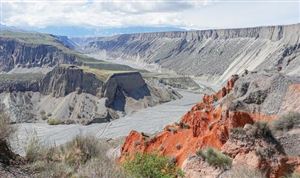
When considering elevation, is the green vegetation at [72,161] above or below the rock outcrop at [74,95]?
above

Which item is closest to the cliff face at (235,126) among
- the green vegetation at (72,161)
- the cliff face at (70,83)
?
the green vegetation at (72,161)

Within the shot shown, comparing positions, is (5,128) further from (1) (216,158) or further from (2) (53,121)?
(2) (53,121)

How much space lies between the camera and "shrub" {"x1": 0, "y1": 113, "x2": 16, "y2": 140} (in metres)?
19.4

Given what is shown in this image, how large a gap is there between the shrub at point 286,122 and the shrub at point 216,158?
4899 mm

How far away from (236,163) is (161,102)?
124310mm

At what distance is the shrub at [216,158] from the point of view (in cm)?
3167

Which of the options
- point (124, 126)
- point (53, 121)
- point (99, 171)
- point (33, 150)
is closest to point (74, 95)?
point (53, 121)

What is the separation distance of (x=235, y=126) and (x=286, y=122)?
15.3 ft

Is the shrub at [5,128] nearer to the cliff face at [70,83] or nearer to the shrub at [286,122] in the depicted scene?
the shrub at [286,122]

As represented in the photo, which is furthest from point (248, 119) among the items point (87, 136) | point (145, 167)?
point (87, 136)

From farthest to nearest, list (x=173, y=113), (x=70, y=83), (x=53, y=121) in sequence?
(x=70, y=83) → (x=173, y=113) → (x=53, y=121)

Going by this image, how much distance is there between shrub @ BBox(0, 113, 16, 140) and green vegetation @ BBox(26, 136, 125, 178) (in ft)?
3.45

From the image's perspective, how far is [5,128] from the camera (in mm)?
19578

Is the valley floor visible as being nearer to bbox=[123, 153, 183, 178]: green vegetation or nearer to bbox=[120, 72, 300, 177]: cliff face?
bbox=[120, 72, 300, 177]: cliff face
